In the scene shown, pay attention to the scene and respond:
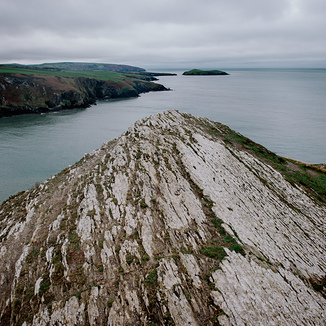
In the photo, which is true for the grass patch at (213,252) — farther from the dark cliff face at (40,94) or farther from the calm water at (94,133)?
the dark cliff face at (40,94)

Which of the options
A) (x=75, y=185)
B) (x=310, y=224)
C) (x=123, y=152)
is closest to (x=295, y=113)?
(x=310, y=224)

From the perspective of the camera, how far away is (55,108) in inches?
4333

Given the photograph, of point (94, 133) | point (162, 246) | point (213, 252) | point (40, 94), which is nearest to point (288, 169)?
point (213, 252)

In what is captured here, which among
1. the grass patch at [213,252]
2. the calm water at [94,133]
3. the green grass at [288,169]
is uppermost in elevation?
the grass patch at [213,252]

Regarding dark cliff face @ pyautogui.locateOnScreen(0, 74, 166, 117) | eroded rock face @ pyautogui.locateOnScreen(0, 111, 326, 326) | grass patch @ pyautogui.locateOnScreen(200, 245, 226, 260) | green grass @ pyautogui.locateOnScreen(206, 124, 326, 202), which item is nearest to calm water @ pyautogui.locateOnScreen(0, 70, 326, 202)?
dark cliff face @ pyautogui.locateOnScreen(0, 74, 166, 117)

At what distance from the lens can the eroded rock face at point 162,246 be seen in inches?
500

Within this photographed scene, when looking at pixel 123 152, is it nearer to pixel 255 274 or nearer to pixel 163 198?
pixel 163 198

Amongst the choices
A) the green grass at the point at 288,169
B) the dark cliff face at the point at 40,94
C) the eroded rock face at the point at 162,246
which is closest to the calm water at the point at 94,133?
the dark cliff face at the point at 40,94

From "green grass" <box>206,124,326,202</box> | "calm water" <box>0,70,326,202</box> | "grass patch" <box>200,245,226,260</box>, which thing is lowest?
"calm water" <box>0,70,326,202</box>

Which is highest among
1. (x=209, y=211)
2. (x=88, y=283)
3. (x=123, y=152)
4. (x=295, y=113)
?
(x=123, y=152)

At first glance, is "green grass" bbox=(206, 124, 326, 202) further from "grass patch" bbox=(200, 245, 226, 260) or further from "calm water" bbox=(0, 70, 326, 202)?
"calm water" bbox=(0, 70, 326, 202)

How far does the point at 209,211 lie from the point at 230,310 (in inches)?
317

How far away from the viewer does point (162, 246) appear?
52.5ft

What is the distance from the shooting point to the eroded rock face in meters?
12.7
